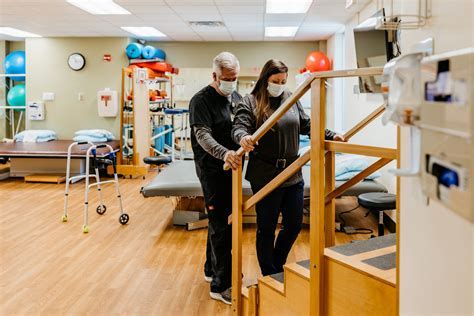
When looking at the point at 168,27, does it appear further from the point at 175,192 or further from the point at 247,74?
the point at 175,192

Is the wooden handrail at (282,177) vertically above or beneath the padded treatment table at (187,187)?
above

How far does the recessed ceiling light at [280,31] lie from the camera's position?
777cm

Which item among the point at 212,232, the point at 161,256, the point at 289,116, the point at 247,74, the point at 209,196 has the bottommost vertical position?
the point at 161,256

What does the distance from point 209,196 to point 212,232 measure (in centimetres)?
25

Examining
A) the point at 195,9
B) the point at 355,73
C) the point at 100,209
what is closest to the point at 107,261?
the point at 100,209

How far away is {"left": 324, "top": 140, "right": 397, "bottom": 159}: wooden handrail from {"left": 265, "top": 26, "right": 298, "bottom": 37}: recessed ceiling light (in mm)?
6261

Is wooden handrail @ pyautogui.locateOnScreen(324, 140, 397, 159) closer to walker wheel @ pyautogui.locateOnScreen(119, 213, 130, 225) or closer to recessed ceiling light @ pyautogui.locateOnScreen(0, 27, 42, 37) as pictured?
walker wheel @ pyautogui.locateOnScreen(119, 213, 130, 225)

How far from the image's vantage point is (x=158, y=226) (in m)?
4.68

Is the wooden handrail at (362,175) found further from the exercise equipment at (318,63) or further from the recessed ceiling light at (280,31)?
the exercise equipment at (318,63)

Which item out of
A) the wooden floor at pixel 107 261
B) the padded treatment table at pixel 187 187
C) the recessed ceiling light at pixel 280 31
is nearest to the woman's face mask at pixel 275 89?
the wooden floor at pixel 107 261

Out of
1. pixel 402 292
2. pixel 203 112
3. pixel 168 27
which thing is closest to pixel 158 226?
pixel 203 112

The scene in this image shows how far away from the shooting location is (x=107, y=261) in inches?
144

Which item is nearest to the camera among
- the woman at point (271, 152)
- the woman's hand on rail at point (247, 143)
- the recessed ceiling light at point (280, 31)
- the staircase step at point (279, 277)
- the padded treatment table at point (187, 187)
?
the woman's hand on rail at point (247, 143)

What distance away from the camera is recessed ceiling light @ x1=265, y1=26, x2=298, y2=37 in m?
7.77
